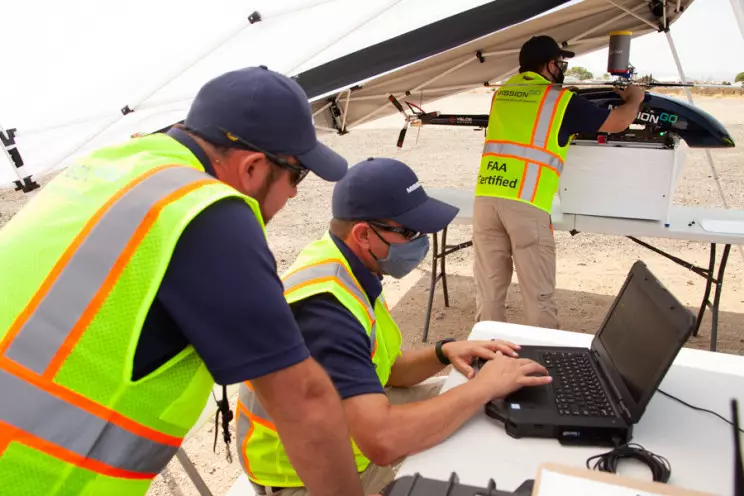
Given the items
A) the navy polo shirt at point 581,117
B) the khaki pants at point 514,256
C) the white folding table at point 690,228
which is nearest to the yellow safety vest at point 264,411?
the khaki pants at point 514,256

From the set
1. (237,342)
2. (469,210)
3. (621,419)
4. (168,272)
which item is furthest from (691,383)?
(469,210)

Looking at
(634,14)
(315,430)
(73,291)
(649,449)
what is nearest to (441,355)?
(649,449)

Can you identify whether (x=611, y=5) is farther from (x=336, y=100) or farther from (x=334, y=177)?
(x=334, y=177)

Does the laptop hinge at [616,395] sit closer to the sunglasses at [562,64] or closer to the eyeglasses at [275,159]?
the eyeglasses at [275,159]

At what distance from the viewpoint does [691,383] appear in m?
1.56

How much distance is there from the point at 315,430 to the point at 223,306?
0.30 meters

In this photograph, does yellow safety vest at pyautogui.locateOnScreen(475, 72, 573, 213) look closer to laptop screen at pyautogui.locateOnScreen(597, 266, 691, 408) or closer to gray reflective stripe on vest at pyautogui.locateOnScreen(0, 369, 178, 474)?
laptop screen at pyautogui.locateOnScreen(597, 266, 691, 408)

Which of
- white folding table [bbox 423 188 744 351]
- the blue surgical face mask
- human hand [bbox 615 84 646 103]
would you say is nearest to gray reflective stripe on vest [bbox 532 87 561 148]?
human hand [bbox 615 84 646 103]

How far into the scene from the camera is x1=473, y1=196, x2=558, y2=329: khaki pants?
3.26 m

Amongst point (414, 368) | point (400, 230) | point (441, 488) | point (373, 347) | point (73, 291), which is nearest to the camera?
point (73, 291)

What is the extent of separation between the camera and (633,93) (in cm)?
319

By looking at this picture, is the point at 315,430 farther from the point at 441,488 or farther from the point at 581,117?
the point at 581,117

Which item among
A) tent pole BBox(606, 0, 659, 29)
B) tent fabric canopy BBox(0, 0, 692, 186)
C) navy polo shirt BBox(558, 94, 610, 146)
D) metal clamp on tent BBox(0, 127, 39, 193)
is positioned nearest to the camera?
metal clamp on tent BBox(0, 127, 39, 193)

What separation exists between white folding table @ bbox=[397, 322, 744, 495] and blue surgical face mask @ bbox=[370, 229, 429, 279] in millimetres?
504
